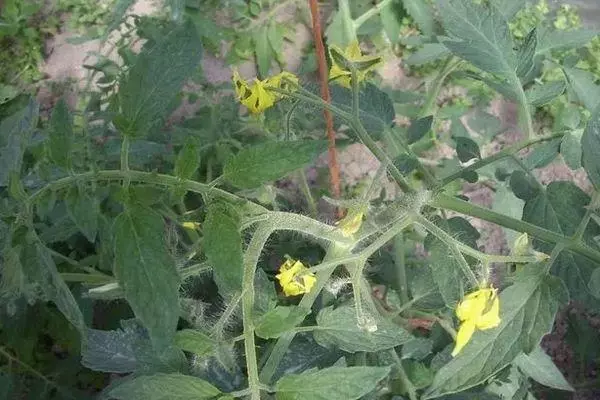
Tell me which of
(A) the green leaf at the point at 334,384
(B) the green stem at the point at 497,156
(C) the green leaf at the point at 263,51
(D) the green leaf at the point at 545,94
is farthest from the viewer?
(C) the green leaf at the point at 263,51

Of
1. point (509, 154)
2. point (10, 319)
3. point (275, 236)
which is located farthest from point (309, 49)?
point (509, 154)

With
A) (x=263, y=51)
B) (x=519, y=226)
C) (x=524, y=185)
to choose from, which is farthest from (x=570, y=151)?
(x=263, y=51)

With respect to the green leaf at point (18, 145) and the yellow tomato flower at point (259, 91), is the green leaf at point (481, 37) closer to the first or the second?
the yellow tomato flower at point (259, 91)

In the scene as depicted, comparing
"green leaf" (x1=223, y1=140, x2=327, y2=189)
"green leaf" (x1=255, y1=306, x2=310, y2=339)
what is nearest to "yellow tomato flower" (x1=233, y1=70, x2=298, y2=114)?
"green leaf" (x1=223, y1=140, x2=327, y2=189)

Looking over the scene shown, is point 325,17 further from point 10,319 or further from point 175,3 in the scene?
point 175,3

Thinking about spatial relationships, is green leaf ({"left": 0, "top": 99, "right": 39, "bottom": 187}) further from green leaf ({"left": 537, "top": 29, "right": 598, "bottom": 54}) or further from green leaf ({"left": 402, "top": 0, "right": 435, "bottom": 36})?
green leaf ({"left": 402, "top": 0, "right": 435, "bottom": 36})

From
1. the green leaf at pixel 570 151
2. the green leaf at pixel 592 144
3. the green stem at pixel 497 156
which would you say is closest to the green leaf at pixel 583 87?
the green leaf at pixel 570 151
